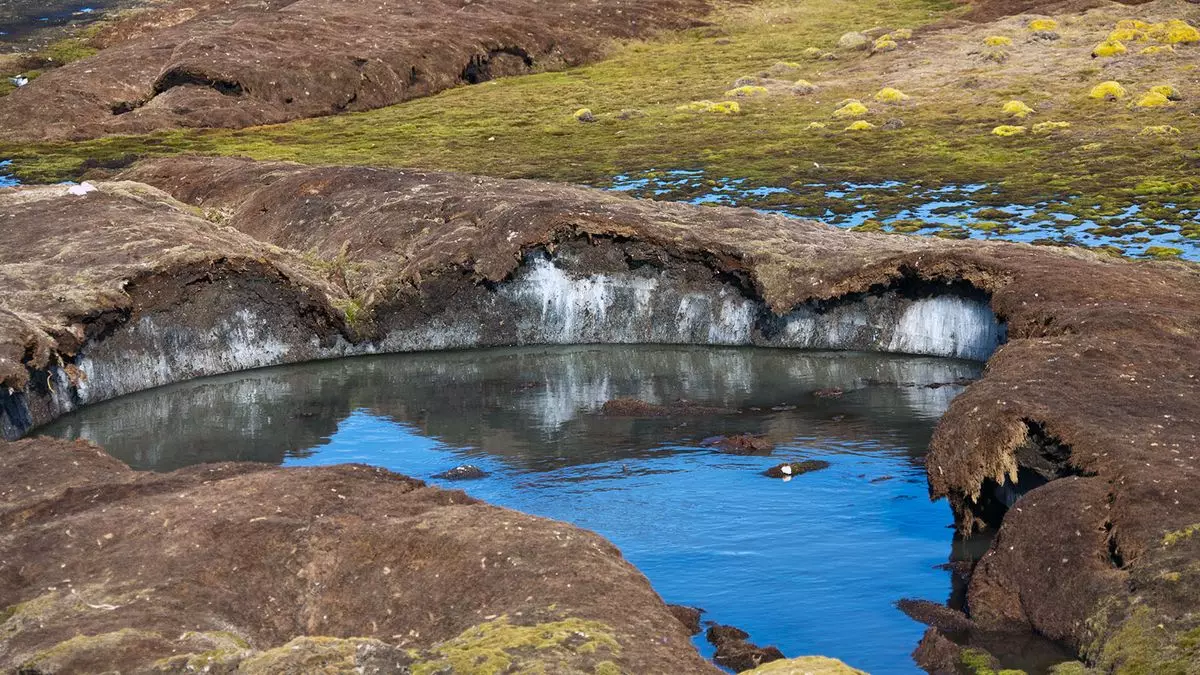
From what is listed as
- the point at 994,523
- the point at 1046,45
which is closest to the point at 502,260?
the point at 994,523

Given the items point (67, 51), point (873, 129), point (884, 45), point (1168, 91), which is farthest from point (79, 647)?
point (67, 51)

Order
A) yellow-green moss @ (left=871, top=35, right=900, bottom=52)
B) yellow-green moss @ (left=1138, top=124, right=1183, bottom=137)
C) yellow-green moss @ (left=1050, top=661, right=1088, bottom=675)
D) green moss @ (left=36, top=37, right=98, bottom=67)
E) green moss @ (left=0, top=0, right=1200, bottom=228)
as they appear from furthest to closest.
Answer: green moss @ (left=36, top=37, right=98, bottom=67), yellow-green moss @ (left=871, top=35, right=900, bottom=52), yellow-green moss @ (left=1138, top=124, right=1183, bottom=137), green moss @ (left=0, top=0, right=1200, bottom=228), yellow-green moss @ (left=1050, top=661, right=1088, bottom=675)

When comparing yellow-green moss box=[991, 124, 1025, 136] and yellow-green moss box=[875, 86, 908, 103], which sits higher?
yellow-green moss box=[875, 86, 908, 103]

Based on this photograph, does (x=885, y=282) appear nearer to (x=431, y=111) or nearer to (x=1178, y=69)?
(x=1178, y=69)

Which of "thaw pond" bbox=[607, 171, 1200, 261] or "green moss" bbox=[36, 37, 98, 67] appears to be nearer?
"thaw pond" bbox=[607, 171, 1200, 261]

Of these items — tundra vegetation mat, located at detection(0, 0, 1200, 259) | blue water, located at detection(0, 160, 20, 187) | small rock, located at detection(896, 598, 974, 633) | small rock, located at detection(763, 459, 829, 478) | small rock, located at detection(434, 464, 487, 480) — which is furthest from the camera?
blue water, located at detection(0, 160, 20, 187)

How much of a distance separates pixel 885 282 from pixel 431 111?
3537cm

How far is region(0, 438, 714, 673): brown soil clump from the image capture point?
562 inches

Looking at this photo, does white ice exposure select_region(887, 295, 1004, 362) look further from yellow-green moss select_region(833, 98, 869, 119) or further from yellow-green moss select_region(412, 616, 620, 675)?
yellow-green moss select_region(833, 98, 869, 119)

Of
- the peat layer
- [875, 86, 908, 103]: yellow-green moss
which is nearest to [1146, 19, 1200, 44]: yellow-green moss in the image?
[875, 86, 908, 103]: yellow-green moss

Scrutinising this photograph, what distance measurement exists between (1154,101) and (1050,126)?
159 inches

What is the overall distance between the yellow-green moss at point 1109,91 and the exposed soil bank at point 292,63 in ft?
83.3

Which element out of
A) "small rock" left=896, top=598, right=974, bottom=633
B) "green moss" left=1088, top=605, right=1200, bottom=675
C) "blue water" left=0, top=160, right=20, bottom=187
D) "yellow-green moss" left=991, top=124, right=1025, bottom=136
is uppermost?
"yellow-green moss" left=991, top=124, right=1025, bottom=136

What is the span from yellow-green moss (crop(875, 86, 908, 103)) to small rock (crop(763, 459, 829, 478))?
34144 mm
